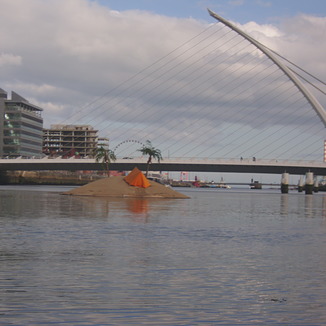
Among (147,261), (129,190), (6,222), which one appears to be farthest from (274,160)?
(147,261)

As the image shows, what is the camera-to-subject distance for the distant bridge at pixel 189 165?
5054 inches

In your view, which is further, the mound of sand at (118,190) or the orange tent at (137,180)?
the orange tent at (137,180)

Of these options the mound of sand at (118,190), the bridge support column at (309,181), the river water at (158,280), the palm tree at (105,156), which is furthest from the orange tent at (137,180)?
the bridge support column at (309,181)

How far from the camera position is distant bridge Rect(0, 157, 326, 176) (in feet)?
421

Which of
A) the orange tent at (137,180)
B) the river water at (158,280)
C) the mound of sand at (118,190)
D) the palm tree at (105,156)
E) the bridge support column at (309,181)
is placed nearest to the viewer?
the river water at (158,280)

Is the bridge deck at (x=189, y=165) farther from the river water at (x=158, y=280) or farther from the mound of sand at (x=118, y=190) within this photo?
the river water at (x=158, y=280)

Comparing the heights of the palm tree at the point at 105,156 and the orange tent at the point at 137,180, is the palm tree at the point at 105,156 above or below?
above

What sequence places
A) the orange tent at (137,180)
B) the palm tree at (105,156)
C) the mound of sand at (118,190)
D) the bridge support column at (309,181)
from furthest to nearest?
1. the bridge support column at (309,181)
2. the palm tree at (105,156)
3. the orange tent at (137,180)
4. the mound of sand at (118,190)

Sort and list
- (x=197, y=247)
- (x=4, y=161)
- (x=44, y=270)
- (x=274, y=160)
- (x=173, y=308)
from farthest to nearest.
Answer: (x=4, y=161) < (x=274, y=160) < (x=197, y=247) < (x=44, y=270) < (x=173, y=308)

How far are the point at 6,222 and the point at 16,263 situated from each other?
41.3ft

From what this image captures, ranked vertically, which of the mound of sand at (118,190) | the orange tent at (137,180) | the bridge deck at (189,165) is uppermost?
the bridge deck at (189,165)

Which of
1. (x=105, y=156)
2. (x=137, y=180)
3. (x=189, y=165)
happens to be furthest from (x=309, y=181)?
(x=137, y=180)

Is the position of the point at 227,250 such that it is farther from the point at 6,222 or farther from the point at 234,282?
the point at 6,222

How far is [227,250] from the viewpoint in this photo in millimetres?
17359
